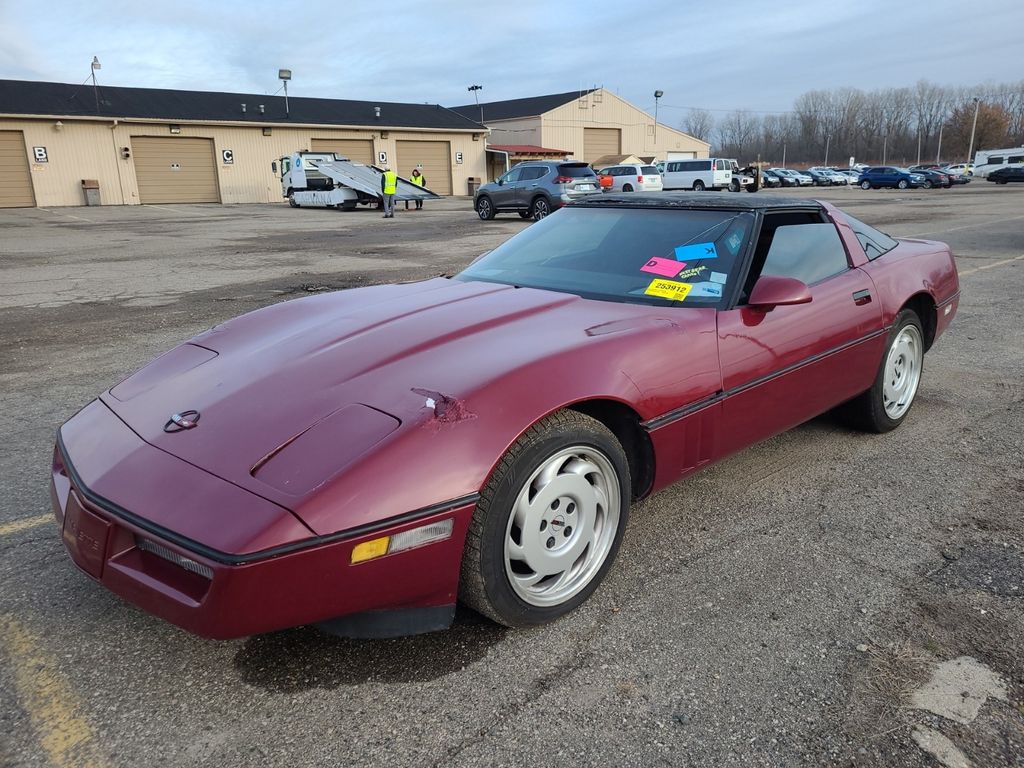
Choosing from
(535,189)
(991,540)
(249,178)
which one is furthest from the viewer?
(249,178)

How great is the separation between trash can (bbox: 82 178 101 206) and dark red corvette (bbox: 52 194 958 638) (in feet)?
116

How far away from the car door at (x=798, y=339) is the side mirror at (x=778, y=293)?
81 millimetres

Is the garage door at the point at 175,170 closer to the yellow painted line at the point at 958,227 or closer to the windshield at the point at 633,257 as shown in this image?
the yellow painted line at the point at 958,227

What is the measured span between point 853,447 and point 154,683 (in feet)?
11.2

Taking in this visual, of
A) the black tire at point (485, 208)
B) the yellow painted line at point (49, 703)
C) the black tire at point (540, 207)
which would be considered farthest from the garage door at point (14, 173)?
the yellow painted line at point (49, 703)

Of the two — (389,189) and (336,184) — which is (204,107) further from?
(389,189)

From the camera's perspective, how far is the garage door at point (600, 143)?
174ft

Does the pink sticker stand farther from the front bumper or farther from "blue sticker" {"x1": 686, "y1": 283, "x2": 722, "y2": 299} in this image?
the front bumper

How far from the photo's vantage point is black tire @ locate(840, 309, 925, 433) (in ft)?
12.7

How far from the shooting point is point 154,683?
6.92 ft

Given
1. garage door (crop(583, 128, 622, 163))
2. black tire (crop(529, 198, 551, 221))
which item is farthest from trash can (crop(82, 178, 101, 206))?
garage door (crop(583, 128, 622, 163))

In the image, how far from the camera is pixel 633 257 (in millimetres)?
3275

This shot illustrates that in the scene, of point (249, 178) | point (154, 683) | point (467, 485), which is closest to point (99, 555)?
point (154, 683)

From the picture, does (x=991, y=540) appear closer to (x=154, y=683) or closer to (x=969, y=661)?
(x=969, y=661)
